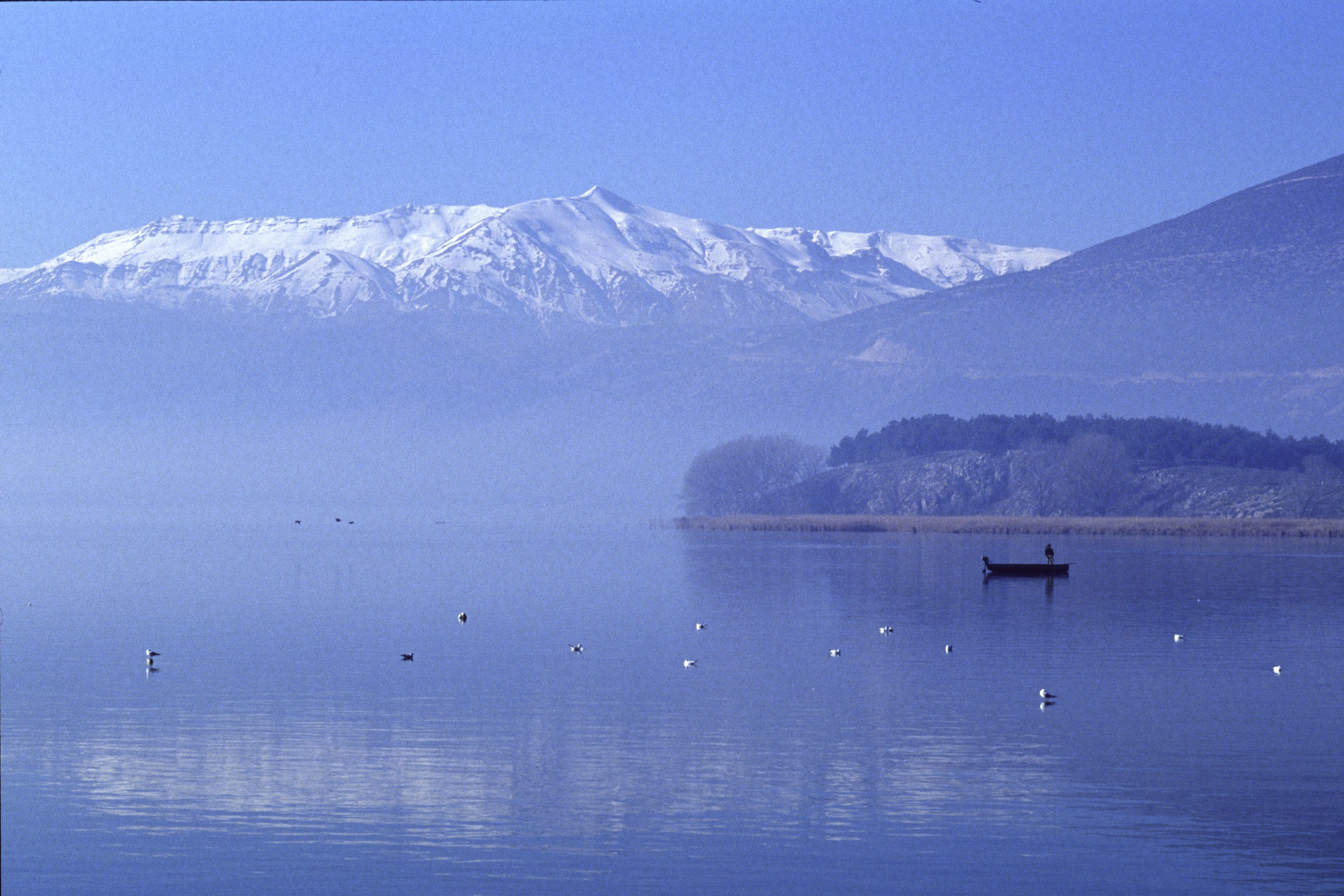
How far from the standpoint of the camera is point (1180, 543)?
14150 centimetres

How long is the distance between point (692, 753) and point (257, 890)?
463 inches

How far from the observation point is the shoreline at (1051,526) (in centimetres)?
15450

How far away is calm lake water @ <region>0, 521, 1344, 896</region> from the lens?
26.8 metres

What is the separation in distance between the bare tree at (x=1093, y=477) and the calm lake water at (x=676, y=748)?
115851mm

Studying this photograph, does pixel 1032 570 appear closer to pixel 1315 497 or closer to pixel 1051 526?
pixel 1051 526

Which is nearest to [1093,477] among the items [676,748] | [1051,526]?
[1051,526]

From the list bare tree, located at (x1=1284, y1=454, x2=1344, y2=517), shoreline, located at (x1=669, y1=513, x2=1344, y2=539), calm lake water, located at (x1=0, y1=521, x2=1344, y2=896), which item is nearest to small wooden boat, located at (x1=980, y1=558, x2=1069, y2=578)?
calm lake water, located at (x1=0, y1=521, x2=1344, y2=896)

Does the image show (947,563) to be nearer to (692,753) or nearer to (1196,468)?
(692,753)

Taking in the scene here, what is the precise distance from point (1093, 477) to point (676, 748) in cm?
16054

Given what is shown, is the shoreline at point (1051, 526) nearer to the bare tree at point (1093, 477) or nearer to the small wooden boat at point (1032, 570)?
the bare tree at point (1093, 477)

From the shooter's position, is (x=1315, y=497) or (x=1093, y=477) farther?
(x=1093, y=477)

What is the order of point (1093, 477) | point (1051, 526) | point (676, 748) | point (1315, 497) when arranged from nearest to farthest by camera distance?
point (676, 748) < point (1051, 526) < point (1315, 497) < point (1093, 477)

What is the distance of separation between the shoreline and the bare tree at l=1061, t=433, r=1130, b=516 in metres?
4.06

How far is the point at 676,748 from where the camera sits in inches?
1420
